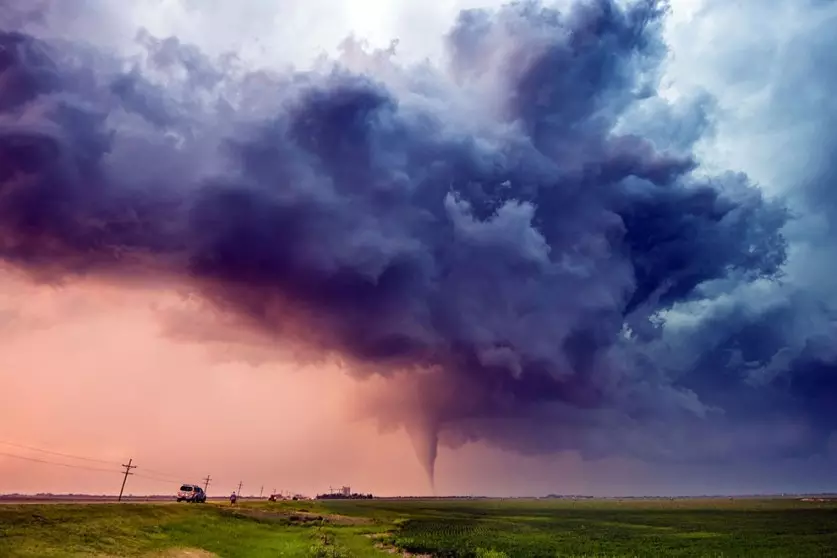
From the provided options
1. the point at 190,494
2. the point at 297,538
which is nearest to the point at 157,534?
the point at 297,538

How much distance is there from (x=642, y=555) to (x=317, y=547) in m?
41.8

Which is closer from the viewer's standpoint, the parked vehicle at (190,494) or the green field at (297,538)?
the green field at (297,538)

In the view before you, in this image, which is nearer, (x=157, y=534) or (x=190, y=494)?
(x=157, y=534)

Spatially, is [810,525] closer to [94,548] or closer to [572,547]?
[572,547]

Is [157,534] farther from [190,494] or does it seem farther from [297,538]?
[190,494]

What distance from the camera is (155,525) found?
60.6 m

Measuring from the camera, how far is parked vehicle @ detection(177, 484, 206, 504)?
4092 inches

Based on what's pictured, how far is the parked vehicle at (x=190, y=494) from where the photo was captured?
103938 millimetres

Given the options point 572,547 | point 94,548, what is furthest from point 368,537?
point 94,548

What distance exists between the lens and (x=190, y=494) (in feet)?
343

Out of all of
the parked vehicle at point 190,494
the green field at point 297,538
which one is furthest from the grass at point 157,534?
the parked vehicle at point 190,494

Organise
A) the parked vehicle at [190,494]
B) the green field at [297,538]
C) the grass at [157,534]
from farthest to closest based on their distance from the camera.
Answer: the parked vehicle at [190,494]
the green field at [297,538]
the grass at [157,534]

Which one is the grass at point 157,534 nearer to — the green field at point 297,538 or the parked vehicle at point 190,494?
the green field at point 297,538

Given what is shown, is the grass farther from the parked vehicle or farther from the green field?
the parked vehicle
